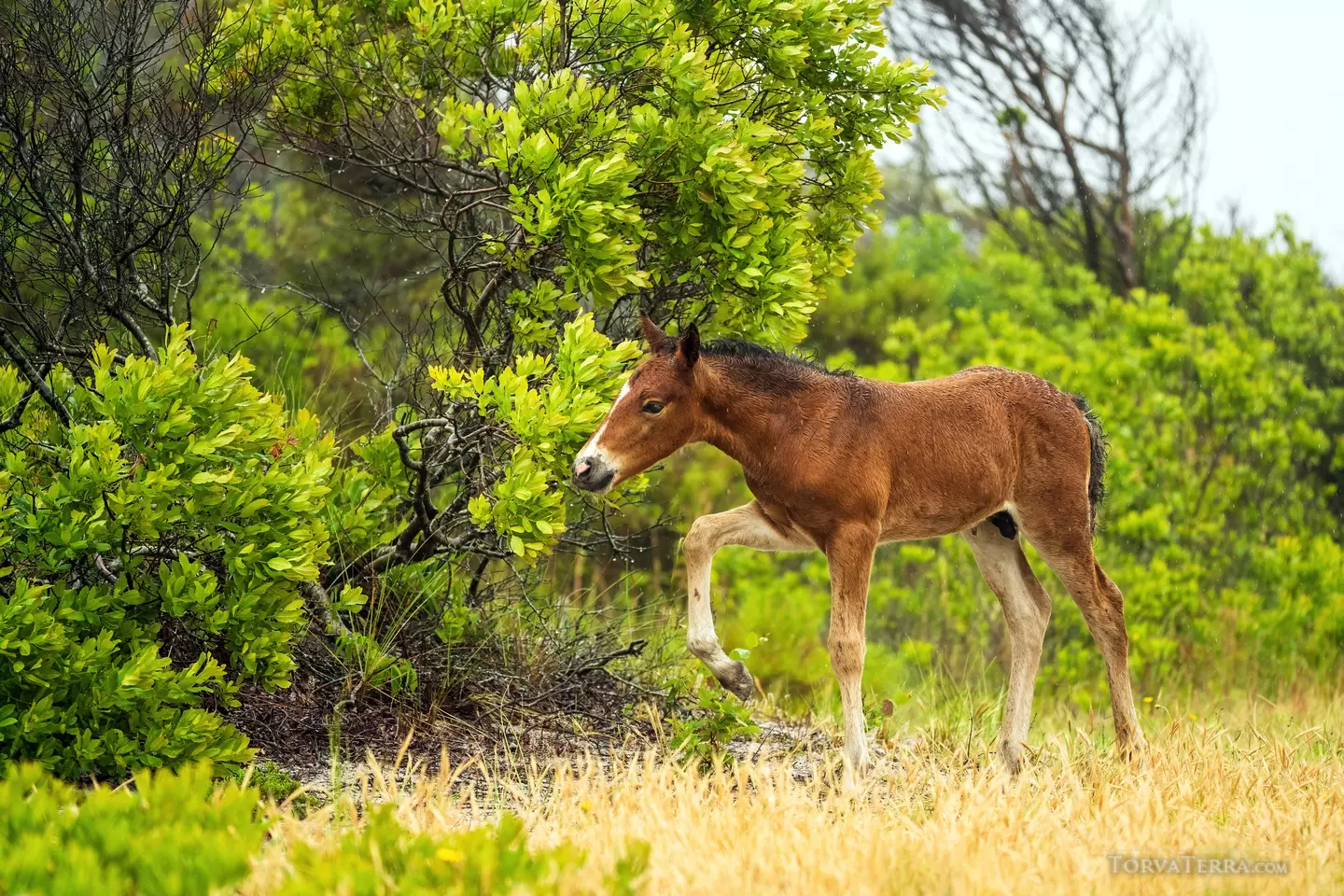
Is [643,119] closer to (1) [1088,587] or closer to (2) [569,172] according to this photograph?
(2) [569,172]

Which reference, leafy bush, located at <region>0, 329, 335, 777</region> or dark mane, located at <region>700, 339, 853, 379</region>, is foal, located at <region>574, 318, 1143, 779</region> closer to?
dark mane, located at <region>700, 339, 853, 379</region>

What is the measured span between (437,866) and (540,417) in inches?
86.7

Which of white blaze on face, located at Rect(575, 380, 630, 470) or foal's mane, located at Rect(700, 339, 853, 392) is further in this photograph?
foal's mane, located at Rect(700, 339, 853, 392)

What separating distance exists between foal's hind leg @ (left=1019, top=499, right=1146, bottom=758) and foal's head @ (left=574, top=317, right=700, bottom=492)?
2042 mm

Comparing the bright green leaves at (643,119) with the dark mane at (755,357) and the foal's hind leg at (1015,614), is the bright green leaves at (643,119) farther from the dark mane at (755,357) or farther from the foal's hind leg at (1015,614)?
the foal's hind leg at (1015,614)

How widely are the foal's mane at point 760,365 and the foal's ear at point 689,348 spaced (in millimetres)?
257

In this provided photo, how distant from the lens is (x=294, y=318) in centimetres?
1385

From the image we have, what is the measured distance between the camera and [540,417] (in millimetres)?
5434

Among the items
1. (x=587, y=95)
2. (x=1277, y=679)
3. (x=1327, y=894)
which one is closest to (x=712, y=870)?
(x=1327, y=894)

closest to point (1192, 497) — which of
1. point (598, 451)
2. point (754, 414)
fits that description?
point (754, 414)

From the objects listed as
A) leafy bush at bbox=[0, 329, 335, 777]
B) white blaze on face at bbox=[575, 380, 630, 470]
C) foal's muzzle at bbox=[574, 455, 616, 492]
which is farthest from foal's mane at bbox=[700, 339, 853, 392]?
leafy bush at bbox=[0, 329, 335, 777]

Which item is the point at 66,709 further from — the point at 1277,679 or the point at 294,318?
the point at 1277,679

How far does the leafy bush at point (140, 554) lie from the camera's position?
503cm

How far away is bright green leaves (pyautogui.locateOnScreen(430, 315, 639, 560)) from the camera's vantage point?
5.39 m
